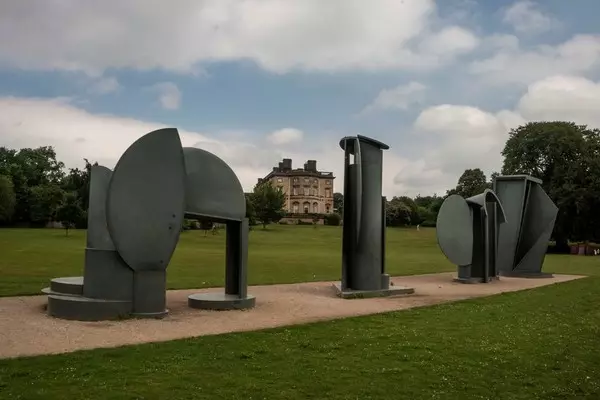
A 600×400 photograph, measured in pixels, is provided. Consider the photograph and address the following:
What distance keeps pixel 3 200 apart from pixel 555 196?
205 feet

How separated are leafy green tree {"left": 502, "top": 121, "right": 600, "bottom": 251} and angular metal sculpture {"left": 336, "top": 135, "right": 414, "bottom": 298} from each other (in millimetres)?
39967

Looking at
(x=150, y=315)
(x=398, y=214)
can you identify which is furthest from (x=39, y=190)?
(x=150, y=315)

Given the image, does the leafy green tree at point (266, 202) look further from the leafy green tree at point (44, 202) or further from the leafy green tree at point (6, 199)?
the leafy green tree at point (6, 199)

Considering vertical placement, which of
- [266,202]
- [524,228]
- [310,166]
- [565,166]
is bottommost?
[524,228]

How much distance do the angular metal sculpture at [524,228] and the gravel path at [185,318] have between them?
8789 mm

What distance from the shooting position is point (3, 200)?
72312 mm

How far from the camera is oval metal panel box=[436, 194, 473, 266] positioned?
2577 centimetres

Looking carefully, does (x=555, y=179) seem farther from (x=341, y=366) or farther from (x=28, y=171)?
(x=28, y=171)

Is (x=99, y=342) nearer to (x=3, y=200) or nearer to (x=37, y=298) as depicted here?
(x=37, y=298)

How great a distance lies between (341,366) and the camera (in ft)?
31.1

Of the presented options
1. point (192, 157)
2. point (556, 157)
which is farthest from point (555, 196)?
point (192, 157)

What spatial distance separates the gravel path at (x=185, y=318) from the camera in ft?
36.3

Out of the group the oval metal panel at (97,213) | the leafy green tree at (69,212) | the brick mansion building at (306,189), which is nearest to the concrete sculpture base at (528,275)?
the oval metal panel at (97,213)

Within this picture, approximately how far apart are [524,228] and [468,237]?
21.7ft
